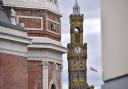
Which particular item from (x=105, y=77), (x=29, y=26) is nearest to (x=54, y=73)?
(x=29, y=26)

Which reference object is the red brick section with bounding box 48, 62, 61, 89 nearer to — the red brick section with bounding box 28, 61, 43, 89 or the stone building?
the stone building

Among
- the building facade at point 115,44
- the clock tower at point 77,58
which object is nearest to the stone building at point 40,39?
the building facade at point 115,44

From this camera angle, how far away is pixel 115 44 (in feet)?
10.9

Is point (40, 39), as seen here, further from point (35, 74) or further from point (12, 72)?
point (12, 72)

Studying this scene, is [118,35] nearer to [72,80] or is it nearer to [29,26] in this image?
[29,26]

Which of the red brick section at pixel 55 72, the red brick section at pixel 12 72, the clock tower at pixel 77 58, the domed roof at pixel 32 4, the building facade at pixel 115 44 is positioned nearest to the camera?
the building facade at pixel 115 44

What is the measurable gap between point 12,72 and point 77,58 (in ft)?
303

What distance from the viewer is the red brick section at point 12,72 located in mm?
28109

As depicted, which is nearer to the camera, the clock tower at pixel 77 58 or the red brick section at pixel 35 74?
the red brick section at pixel 35 74

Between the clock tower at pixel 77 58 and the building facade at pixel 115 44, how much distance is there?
115 metres

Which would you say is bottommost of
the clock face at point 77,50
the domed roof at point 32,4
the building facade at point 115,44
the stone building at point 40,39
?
the building facade at point 115,44

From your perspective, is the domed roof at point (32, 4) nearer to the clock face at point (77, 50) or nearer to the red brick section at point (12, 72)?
the red brick section at point (12, 72)

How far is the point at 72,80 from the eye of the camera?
121250 mm

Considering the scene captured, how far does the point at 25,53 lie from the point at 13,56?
178cm
